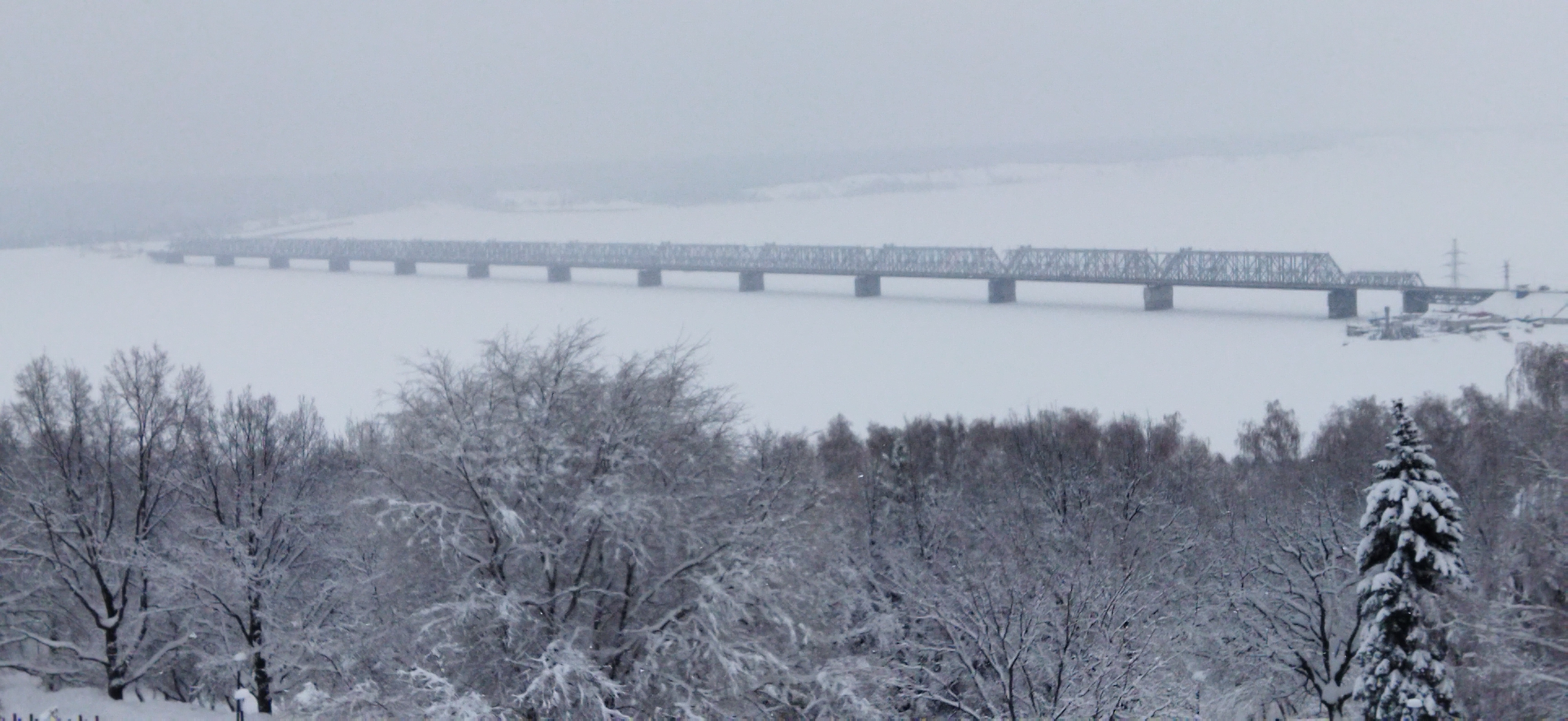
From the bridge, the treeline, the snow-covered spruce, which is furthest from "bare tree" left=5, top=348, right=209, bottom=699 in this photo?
the bridge

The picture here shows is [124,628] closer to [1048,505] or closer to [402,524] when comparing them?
[402,524]

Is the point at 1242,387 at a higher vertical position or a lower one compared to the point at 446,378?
lower

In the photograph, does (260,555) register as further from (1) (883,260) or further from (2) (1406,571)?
(1) (883,260)

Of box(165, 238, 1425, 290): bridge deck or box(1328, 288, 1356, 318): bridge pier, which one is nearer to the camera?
box(1328, 288, 1356, 318): bridge pier

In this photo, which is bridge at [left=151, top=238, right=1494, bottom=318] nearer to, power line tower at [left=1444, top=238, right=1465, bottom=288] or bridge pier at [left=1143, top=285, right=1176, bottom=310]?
bridge pier at [left=1143, top=285, right=1176, bottom=310]

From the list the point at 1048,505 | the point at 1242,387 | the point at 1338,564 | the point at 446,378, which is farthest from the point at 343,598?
the point at 1242,387

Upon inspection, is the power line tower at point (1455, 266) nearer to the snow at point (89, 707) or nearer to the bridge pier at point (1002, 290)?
the bridge pier at point (1002, 290)

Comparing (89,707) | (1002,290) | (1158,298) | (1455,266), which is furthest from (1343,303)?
(89,707)

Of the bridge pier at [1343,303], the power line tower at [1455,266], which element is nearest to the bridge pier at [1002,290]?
the bridge pier at [1343,303]
